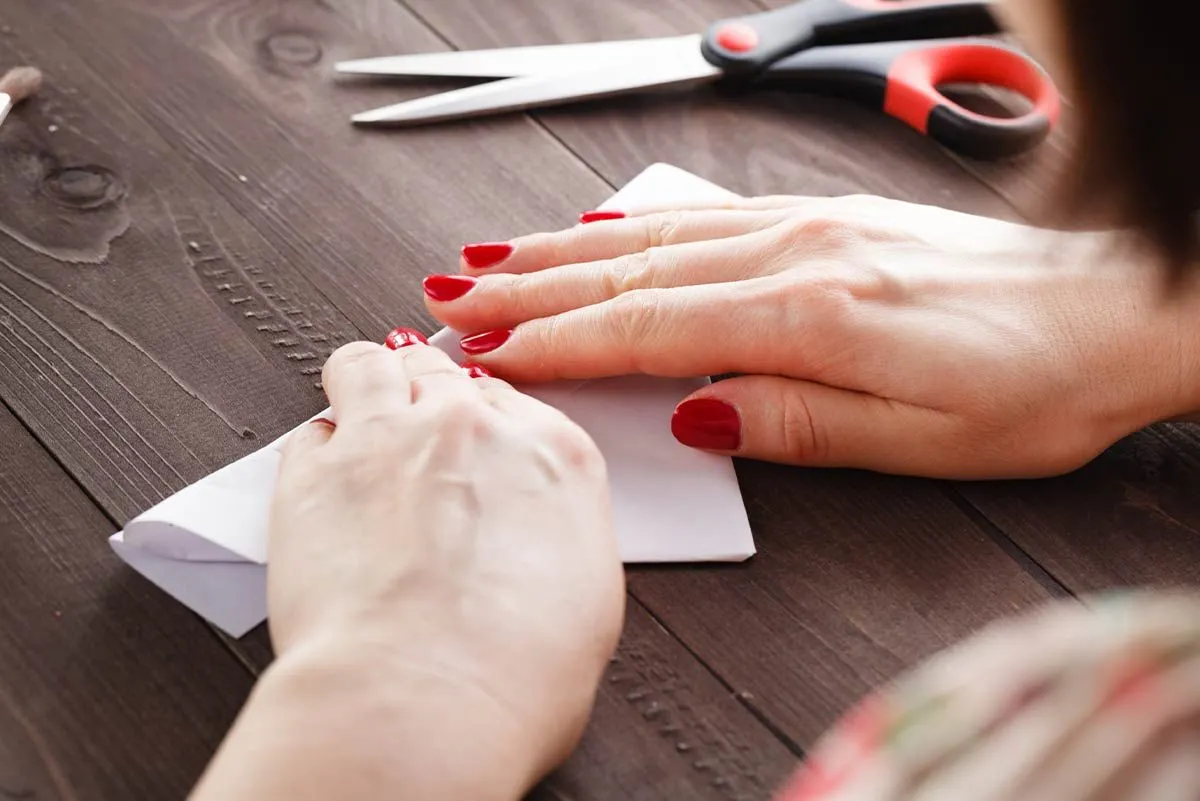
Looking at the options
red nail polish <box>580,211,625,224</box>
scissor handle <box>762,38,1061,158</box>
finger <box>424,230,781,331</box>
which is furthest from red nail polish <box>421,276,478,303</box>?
scissor handle <box>762,38,1061,158</box>

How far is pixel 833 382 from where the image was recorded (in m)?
0.66

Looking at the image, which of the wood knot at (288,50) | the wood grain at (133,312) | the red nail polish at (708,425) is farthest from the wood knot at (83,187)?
the red nail polish at (708,425)

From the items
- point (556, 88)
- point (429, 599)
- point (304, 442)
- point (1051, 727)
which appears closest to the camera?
point (1051, 727)

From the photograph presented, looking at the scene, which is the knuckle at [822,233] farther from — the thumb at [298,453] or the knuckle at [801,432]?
the thumb at [298,453]

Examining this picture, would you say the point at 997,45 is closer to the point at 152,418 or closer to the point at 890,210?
the point at 890,210

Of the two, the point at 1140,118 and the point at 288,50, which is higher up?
the point at 1140,118

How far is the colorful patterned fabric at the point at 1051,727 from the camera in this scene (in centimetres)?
36

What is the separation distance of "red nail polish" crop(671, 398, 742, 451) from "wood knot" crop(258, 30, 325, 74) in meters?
0.41

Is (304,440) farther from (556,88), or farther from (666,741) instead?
(556,88)

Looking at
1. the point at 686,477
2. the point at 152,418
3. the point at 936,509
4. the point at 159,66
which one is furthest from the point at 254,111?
the point at 936,509

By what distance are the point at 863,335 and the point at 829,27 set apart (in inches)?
13.7

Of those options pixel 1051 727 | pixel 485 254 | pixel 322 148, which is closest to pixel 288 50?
pixel 322 148

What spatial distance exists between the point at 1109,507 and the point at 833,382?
6.4 inches

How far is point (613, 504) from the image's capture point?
63cm
